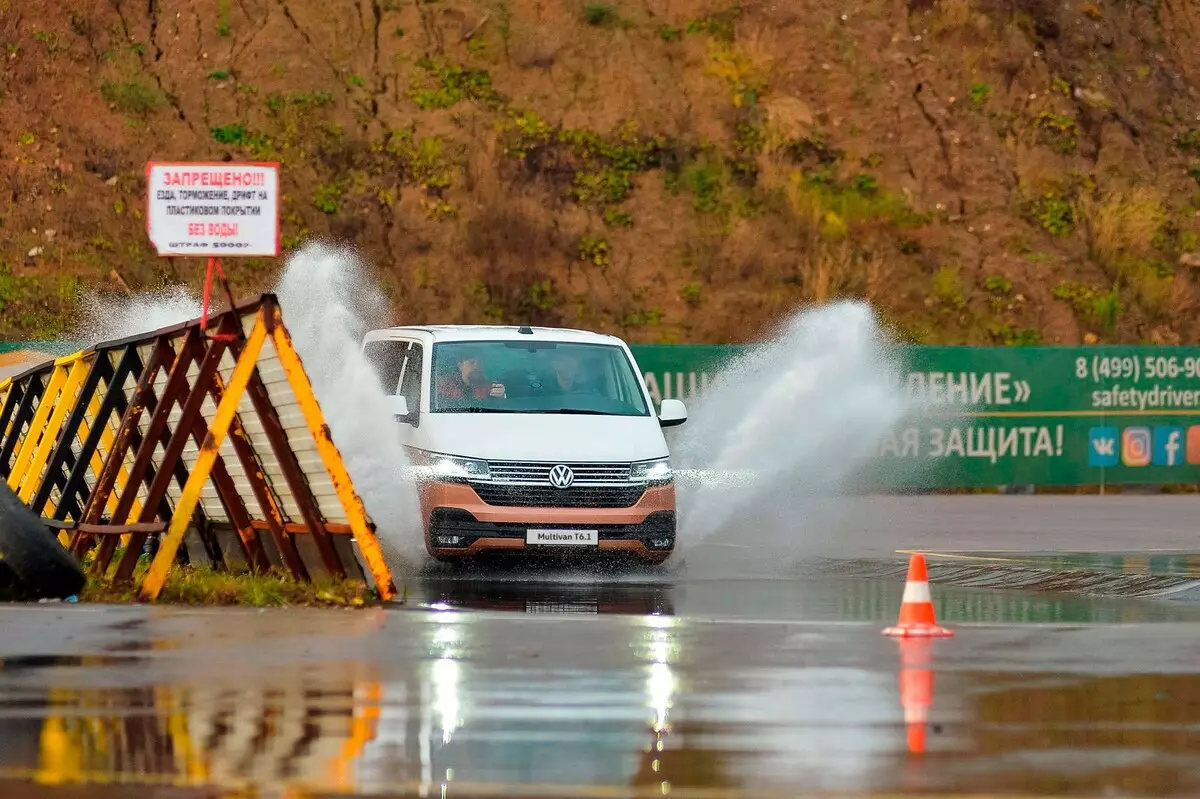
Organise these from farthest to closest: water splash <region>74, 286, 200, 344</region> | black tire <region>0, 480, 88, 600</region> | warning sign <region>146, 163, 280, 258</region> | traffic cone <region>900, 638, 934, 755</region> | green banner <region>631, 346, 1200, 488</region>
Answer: water splash <region>74, 286, 200, 344</region>
green banner <region>631, 346, 1200, 488</region>
warning sign <region>146, 163, 280, 258</region>
black tire <region>0, 480, 88, 600</region>
traffic cone <region>900, 638, 934, 755</region>

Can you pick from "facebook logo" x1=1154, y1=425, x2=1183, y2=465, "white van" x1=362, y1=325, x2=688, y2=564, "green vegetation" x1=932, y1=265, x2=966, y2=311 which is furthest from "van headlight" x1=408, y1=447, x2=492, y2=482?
"green vegetation" x1=932, y1=265, x2=966, y2=311

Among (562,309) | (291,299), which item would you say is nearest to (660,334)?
(562,309)

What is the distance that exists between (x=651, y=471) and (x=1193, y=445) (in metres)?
15.6

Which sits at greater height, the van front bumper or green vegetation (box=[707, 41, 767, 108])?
green vegetation (box=[707, 41, 767, 108])

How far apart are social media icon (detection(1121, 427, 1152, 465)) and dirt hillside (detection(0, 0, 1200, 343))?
6.61m

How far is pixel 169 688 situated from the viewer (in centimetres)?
1009

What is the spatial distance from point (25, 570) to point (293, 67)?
2695cm

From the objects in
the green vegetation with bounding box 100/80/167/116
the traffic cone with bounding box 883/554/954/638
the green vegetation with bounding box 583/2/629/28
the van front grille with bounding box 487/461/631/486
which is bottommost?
the traffic cone with bounding box 883/554/954/638

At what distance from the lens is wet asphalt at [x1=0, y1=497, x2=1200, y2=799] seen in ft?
26.0

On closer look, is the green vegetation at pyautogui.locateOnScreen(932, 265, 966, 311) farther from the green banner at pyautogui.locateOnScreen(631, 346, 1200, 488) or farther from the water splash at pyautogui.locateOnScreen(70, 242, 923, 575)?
the water splash at pyautogui.locateOnScreen(70, 242, 923, 575)

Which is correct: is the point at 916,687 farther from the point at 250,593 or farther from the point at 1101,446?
the point at 1101,446

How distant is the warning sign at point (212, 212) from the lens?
14047mm

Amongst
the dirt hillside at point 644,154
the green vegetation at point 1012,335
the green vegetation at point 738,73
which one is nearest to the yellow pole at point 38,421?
the dirt hillside at point 644,154

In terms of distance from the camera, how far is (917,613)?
41.7ft
